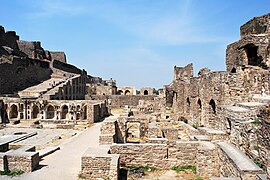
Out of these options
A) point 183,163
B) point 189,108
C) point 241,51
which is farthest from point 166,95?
point 183,163

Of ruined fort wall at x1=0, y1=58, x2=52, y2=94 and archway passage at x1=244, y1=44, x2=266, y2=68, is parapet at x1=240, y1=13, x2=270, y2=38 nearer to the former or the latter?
archway passage at x1=244, y1=44, x2=266, y2=68

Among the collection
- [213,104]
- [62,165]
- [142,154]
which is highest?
[213,104]

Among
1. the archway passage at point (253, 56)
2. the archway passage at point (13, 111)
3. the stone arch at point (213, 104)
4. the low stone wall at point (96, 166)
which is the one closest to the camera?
the low stone wall at point (96, 166)

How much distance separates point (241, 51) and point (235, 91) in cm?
328

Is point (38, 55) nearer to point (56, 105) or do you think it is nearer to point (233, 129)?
point (56, 105)

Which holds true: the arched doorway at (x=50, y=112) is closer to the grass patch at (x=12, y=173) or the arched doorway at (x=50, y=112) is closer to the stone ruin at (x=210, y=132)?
the stone ruin at (x=210, y=132)

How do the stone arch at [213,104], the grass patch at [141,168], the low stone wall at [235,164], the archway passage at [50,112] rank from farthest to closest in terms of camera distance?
1. the archway passage at [50,112]
2. the stone arch at [213,104]
3. the grass patch at [141,168]
4. the low stone wall at [235,164]

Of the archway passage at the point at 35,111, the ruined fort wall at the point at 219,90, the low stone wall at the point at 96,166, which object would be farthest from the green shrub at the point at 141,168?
the archway passage at the point at 35,111

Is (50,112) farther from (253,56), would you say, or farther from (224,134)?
(224,134)

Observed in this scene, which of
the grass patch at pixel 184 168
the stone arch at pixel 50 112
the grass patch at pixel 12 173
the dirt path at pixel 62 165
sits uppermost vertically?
the stone arch at pixel 50 112

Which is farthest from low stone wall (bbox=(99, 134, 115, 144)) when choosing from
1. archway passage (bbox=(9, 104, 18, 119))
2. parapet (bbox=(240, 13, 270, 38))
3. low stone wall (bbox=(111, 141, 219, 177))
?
archway passage (bbox=(9, 104, 18, 119))

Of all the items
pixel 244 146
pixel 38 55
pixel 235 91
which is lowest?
pixel 244 146

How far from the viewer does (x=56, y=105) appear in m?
26.8

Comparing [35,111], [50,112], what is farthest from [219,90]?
[35,111]
